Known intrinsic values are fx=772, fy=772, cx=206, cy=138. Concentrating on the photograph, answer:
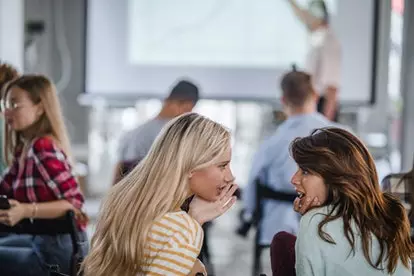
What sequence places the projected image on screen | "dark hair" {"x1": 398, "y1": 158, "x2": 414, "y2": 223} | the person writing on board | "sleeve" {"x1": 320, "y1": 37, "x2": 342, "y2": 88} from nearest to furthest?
"dark hair" {"x1": 398, "y1": 158, "x2": 414, "y2": 223} → the person writing on board → "sleeve" {"x1": 320, "y1": 37, "x2": 342, "y2": 88} → the projected image on screen

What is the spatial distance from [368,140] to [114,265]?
579cm

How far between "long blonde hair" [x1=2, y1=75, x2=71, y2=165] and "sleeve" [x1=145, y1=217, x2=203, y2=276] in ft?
3.63

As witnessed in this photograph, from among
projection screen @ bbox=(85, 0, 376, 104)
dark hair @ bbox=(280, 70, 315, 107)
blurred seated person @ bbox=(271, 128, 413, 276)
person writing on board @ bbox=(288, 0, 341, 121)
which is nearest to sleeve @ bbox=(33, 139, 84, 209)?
blurred seated person @ bbox=(271, 128, 413, 276)

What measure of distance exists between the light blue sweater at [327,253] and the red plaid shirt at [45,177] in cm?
105

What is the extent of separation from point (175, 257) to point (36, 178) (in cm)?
108

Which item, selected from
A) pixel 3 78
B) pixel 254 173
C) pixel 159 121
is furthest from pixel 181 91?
pixel 3 78

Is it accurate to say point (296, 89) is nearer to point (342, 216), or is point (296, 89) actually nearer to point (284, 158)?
point (284, 158)

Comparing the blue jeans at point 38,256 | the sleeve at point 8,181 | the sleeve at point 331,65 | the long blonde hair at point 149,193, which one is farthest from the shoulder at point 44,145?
the sleeve at point 331,65

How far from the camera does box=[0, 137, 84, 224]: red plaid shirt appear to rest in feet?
8.50

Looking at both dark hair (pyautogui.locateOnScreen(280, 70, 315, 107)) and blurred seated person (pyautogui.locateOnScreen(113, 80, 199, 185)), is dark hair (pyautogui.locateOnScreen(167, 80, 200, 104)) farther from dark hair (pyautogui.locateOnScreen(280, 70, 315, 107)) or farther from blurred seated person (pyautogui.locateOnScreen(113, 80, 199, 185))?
dark hair (pyautogui.locateOnScreen(280, 70, 315, 107))

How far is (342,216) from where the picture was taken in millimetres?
1831

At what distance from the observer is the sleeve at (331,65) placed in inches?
238

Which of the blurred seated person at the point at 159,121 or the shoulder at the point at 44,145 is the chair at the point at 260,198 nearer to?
the blurred seated person at the point at 159,121

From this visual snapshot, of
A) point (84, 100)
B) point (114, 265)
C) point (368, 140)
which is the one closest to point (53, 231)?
point (114, 265)
